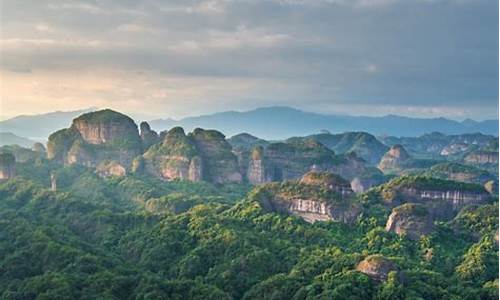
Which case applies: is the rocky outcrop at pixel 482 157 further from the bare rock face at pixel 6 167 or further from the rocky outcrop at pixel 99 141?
the bare rock face at pixel 6 167

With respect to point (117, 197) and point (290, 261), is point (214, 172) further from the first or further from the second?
point (290, 261)

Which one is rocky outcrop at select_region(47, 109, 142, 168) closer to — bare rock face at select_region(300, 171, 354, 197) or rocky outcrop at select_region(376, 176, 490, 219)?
bare rock face at select_region(300, 171, 354, 197)

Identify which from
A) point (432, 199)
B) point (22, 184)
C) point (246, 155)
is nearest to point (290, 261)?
point (432, 199)

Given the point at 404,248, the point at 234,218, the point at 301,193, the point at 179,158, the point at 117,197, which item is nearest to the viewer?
the point at 404,248

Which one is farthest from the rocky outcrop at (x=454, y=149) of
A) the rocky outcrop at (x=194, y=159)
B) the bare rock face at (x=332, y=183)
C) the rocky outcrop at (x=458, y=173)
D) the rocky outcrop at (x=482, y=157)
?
the bare rock face at (x=332, y=183)

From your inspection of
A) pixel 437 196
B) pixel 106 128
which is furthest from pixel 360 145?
pixel 437 196

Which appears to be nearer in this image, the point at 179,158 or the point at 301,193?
the point at 301,193
